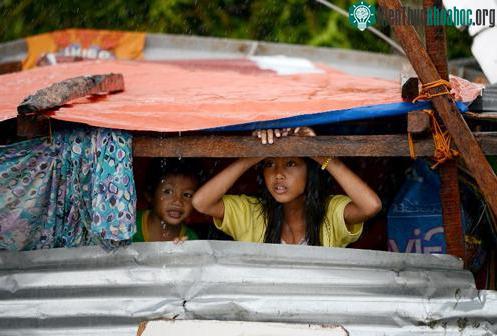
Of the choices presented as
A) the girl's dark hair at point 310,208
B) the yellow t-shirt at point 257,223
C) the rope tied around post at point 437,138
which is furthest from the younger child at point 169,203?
the rope tied around post at point 437,138

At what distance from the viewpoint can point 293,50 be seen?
6.70 meters

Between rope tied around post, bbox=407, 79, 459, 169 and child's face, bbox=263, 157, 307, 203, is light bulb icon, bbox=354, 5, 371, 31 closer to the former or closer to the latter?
child's face, bbox=263, 157, 307, 203

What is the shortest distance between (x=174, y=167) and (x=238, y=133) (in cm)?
89

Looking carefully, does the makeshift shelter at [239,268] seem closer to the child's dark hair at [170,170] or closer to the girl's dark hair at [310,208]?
the girl's dark hair at [310,208]

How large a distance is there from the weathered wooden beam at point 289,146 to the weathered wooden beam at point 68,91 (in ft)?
1.29

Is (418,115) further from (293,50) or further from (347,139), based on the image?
(293,50)

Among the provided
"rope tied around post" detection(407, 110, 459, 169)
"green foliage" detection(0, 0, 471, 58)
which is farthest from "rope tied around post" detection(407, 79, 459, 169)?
"green foliage" detection(0, 0, 471, 58)

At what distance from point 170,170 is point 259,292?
1.21 metres

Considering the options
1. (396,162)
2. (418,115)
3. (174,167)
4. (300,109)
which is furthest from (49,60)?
(418,115)

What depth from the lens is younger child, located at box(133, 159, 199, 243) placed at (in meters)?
4.22

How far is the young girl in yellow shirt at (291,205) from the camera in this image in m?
3.60

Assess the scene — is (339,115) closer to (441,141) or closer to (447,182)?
(441,141)

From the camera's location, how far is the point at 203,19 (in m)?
8.72

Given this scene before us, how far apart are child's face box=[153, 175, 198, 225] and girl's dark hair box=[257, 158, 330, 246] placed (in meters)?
0.50
